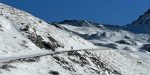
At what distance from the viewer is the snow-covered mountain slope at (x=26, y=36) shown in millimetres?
53250

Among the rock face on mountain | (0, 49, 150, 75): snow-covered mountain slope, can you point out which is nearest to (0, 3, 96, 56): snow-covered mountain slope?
the rock face on mountain

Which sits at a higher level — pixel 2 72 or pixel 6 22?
pixel 6 22

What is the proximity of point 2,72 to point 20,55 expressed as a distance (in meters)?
11.7

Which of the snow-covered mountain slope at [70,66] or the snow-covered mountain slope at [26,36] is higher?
the snow-covered mountain slope at [26,36]

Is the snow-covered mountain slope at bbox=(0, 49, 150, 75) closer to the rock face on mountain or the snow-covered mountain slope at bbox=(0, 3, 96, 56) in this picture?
the rock face on mountain

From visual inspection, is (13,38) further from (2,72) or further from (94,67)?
(2,72)

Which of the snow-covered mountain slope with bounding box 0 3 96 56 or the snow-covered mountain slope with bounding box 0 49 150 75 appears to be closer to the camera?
the snow-covered mountain slope with bounding box 0 49 150 75

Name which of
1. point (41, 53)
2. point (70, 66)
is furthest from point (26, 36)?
point (70, 66)

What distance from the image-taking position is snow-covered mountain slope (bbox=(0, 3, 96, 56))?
53250mm

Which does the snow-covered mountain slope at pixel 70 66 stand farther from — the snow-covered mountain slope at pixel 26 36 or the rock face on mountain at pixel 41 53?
the snow-covered mountain slope at pixel 26 36

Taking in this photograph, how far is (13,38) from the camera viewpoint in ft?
187

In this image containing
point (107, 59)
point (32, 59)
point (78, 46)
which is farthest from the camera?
point (78, 46)

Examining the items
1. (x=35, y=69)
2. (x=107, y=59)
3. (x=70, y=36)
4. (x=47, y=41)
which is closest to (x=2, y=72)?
(x=35, y=69)

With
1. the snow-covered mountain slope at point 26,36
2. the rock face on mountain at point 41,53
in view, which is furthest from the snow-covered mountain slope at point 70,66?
the snow-covered mountain slope at point 26,36
